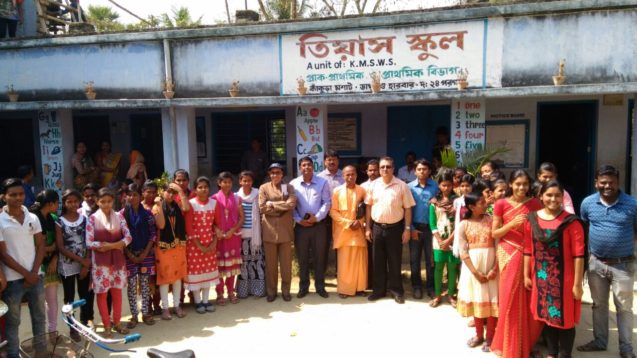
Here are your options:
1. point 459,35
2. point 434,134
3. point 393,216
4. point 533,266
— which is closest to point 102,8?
point 434,134

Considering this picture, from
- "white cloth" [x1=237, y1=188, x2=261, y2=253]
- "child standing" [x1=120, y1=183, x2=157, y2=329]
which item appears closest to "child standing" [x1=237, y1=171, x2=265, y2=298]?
"white cloth" [x1=237, y1=188, x2=261, y2=253]

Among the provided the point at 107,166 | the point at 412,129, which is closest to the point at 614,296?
the point at 412,129

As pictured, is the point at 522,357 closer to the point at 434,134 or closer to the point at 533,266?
the point at 533,266

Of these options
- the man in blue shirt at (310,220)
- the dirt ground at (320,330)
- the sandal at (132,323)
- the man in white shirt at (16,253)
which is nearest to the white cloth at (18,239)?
the man in white shirt at (16,253)

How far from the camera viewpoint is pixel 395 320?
4.91 meters

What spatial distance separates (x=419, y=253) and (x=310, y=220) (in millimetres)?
1251

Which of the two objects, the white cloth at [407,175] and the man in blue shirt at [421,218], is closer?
the man in blue shirt at [421,218]

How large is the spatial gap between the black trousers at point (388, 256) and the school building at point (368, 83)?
92.3 inches

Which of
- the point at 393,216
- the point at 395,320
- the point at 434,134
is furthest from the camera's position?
the point at 434,134

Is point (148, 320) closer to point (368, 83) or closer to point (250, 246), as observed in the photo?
point (250, 246)

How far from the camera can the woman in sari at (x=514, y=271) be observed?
3.86 metres

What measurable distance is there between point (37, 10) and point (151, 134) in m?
3.43

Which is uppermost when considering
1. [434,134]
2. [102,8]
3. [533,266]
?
[102,8]

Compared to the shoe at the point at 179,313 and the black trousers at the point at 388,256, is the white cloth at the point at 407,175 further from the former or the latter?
the shoe at the point at 179,313
